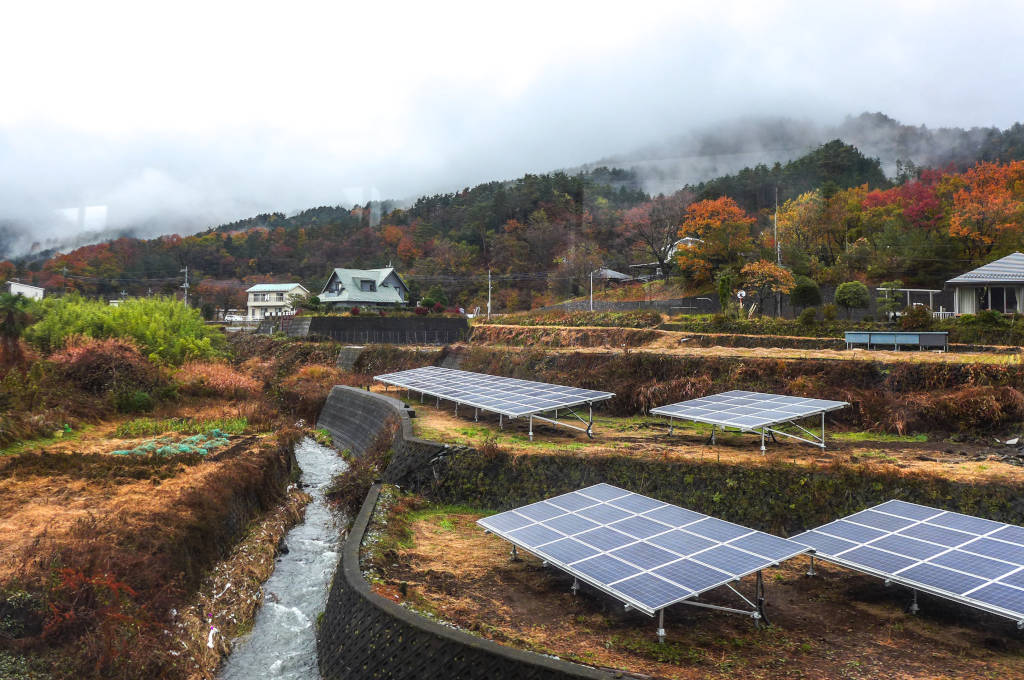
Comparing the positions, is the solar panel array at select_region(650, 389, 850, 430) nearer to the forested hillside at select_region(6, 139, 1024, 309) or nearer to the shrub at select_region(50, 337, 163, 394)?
the shrub at select_region(50, 337, 163, 394)

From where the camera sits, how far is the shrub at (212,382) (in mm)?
24875

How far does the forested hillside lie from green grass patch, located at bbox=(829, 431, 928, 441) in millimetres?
24024

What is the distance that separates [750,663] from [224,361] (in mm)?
30203

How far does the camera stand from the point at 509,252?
70.0m

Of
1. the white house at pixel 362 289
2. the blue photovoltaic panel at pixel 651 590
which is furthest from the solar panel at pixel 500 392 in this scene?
the white house at pixel 362 289

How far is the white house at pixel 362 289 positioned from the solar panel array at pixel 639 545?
4955cm

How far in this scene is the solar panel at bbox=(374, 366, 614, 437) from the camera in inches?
653

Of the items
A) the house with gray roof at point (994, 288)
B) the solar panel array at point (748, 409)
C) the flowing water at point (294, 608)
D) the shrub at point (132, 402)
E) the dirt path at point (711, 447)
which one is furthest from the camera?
the house with gray roof at point (994, 288)

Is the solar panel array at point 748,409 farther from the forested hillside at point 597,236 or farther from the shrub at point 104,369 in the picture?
the forested hillside at point 597,236

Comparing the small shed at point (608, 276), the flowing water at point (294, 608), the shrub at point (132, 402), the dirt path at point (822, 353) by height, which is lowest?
the flowing water at point (294, 608)

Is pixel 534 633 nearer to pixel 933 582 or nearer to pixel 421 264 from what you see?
pixel 933 582

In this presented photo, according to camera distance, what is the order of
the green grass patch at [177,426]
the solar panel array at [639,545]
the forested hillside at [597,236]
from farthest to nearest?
the forested hillside at [597,236] < the green grass patch at [177,426] < the solar panel array at [639,545]

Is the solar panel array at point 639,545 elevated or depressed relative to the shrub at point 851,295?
depressed

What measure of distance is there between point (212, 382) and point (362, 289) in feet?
113
